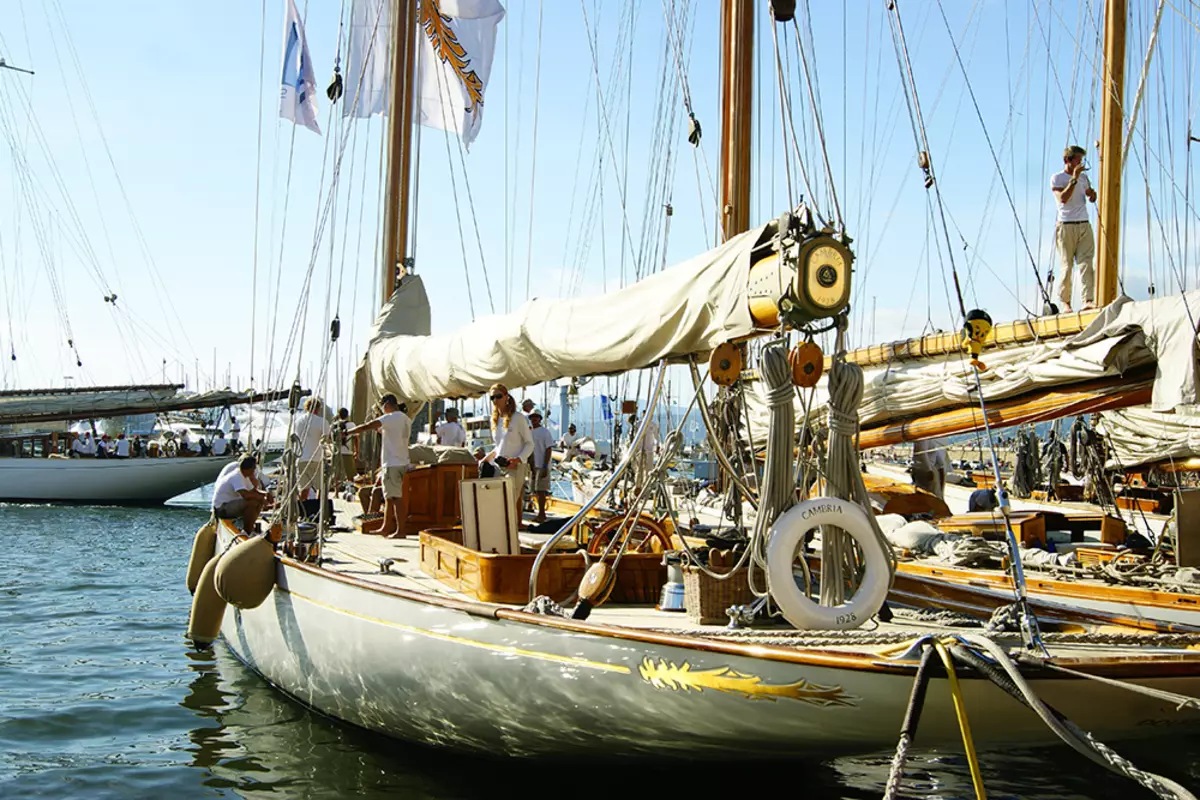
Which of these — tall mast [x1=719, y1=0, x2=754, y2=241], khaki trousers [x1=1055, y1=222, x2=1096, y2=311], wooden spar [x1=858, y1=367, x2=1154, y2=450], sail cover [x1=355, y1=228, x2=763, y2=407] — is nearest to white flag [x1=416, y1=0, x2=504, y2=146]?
tall mast [x1=719, y1=0, x2=754, y2=241]

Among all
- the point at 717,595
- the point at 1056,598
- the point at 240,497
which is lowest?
the point at 1056,598

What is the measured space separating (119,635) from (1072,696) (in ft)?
29.6

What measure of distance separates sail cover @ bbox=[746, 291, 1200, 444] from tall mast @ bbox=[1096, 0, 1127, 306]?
3.16 m

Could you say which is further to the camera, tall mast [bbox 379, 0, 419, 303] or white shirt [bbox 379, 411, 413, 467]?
tall mast [bbox 379, 0, 419, 303]

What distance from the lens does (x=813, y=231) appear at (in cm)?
514

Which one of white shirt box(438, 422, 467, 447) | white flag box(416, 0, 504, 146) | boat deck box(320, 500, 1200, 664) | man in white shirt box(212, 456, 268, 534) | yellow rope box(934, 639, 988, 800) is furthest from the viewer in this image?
white flag box(416, 0, 504, 146)

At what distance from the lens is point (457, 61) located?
55.6 ft

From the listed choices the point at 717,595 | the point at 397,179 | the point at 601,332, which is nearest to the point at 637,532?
the point at 601,332

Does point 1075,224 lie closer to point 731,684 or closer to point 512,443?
point 512,443

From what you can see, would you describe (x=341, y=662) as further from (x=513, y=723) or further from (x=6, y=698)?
(x=6, y=698)

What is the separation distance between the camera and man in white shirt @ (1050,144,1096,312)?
11977mm

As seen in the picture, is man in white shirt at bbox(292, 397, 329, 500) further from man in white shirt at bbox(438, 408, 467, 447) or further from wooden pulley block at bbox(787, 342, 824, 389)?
wooden pulley block at bbox(787, 342, 824, 389)

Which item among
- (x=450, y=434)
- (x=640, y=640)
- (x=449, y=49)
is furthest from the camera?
(x=449, y=49)

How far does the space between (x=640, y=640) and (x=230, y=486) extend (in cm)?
615
